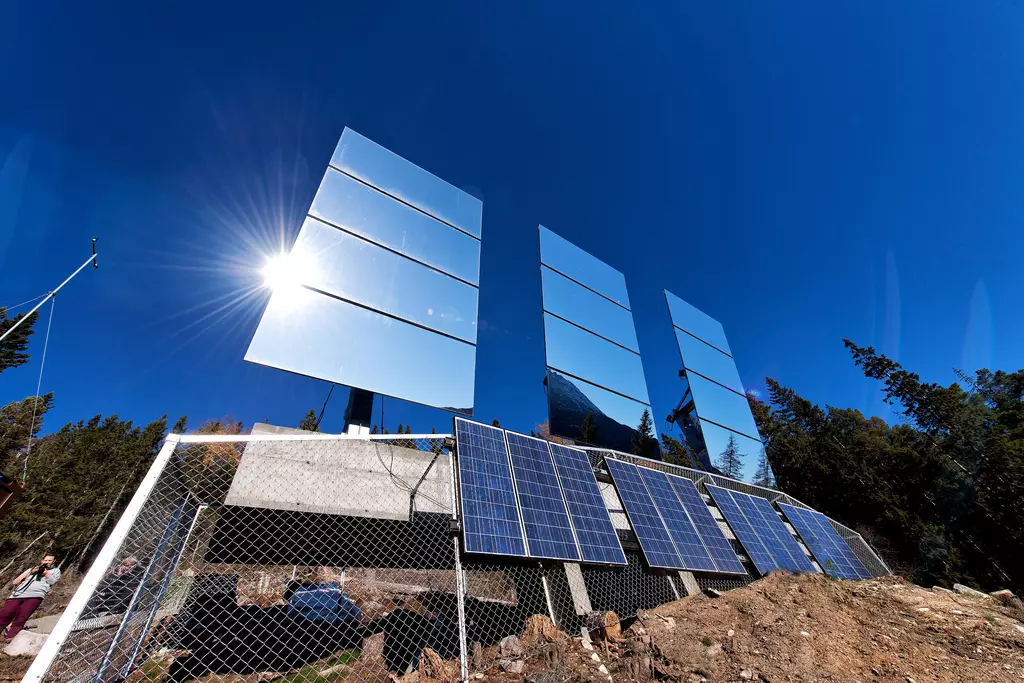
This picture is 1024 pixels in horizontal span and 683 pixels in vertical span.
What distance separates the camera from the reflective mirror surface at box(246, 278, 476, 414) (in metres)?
5.75

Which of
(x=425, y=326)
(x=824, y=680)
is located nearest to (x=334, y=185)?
(x=425, y=326)

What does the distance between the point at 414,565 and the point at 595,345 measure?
22.8ft

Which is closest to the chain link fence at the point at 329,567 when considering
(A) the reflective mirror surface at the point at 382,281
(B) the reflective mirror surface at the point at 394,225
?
(A) the reflective mirror surface at the point at 382,281

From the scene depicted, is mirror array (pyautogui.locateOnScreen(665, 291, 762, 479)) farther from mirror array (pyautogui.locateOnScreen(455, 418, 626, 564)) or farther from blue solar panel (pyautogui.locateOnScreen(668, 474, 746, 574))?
mirror array (pyautogui.locateOnScreen(455, 418, 626, 564))

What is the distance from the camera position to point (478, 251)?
9.81 m

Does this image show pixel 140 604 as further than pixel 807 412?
No

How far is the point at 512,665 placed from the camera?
367 cm

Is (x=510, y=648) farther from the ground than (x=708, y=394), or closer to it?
closer to it

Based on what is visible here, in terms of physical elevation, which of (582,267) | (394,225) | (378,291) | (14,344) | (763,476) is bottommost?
(763,476)

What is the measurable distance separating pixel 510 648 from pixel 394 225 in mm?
7709

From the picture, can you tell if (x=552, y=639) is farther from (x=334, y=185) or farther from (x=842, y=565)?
(x=842, y=565)

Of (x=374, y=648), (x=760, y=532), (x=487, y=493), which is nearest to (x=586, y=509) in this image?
(x=487, y=493)

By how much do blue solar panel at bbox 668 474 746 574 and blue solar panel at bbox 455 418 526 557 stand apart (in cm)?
383

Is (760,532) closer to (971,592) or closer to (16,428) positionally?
(971,592)
